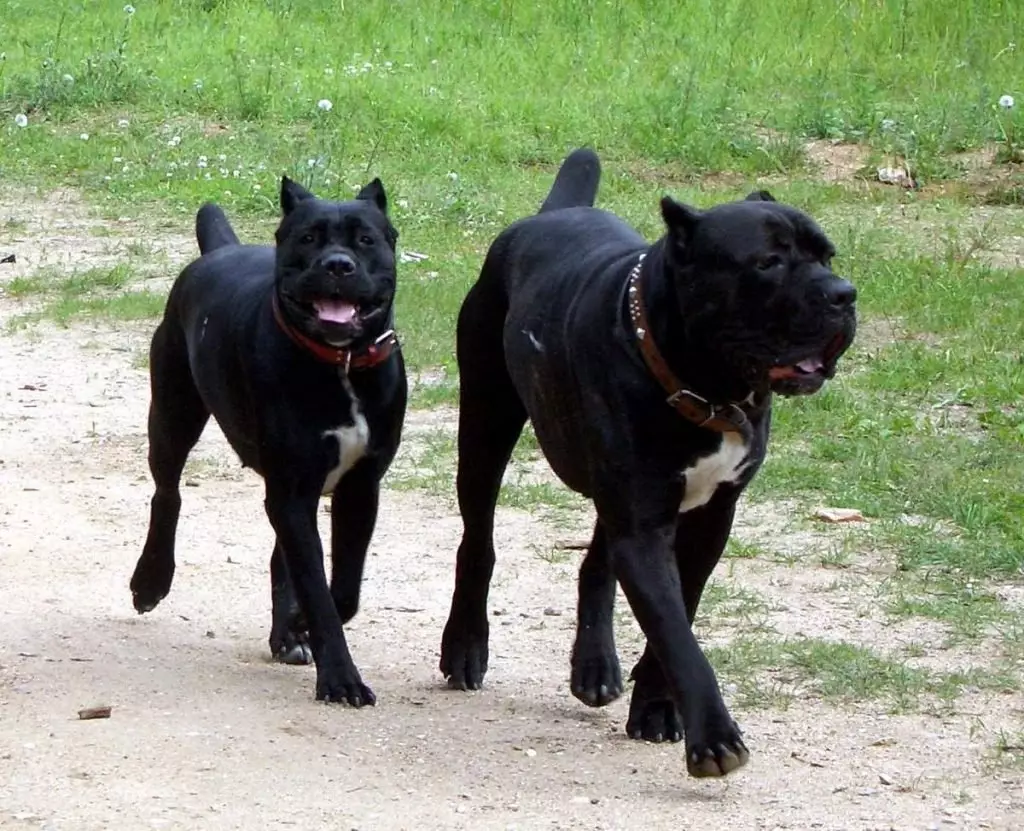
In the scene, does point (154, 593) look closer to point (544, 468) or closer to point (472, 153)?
point (544, 468)

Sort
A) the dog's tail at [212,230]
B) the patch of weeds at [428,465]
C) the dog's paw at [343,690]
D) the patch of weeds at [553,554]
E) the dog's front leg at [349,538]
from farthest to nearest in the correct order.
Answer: the patch of weeds at [428,465] < the patch of weeds at [553,554] < the dog's tail at [212,230] < the dog's front leg at [349,538] < the dog's paw at [343,690]

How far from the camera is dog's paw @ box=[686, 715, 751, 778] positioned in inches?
170

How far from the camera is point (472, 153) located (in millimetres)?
13633

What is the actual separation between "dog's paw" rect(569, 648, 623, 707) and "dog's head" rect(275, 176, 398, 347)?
1.04 metres

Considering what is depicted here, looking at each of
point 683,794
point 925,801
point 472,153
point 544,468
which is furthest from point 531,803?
point 472,153

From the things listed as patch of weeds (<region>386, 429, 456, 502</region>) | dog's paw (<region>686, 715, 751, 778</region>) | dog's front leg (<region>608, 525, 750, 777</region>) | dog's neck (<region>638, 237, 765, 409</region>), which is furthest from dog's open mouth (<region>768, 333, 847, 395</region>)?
patch of weeds (<region>386, 429, 456, 502</region>)

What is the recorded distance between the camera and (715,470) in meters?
4.69

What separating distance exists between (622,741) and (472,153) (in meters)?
8.94

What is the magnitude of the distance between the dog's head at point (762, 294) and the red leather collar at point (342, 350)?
1.17 m

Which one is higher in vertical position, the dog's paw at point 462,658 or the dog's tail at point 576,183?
the dog's tail at point 576,183

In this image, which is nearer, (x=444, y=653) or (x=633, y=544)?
(x=633, y=544)

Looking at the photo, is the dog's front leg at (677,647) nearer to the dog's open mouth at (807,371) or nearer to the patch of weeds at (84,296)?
the dog's open mouth at (807,371)

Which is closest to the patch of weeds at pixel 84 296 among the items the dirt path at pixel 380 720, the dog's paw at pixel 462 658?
the dirt path at pixel 380 720

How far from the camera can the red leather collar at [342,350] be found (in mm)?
5406
